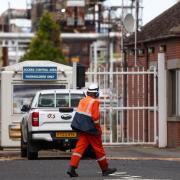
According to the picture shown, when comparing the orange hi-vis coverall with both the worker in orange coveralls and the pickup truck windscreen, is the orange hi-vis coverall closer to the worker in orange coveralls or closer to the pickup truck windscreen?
the worker in orange coveralls

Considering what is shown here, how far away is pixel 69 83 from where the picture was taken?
101ft

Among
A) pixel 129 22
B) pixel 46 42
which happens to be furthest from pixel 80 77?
pixel 46 42

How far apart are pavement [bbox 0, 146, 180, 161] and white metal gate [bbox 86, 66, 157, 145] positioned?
2.83ft

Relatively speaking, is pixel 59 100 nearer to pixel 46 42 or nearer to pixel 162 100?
pixel 162 100

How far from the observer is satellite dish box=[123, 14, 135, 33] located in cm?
3694

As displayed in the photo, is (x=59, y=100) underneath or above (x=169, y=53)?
underneath

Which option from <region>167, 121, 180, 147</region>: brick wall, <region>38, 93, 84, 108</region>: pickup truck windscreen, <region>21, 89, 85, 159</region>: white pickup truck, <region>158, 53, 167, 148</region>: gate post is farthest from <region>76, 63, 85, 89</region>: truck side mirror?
<region>21, 89, 85, 159</region>: white pickup truck

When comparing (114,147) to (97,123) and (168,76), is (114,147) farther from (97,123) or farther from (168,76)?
(97,123)

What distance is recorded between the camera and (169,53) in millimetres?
32594

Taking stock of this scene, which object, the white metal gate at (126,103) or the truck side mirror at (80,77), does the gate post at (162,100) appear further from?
the truck side mirror at (80,77)

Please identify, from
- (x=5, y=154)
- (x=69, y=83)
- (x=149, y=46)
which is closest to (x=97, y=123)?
(x=5, y=154)

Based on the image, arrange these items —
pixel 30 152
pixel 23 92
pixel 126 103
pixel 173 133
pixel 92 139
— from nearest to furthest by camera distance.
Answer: pixel 92 139
pixel 30 152
pixel 23 92
pixel 173 133
pixel 126 103

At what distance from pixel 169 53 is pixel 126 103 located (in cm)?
249

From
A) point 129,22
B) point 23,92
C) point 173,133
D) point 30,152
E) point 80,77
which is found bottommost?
point 30,152
